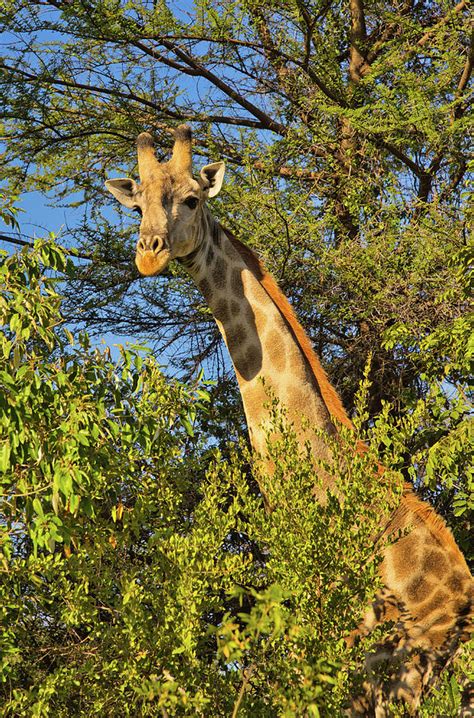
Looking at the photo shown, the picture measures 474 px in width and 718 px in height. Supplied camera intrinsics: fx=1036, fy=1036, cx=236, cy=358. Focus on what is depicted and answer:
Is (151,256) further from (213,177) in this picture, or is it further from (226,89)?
(226,89)

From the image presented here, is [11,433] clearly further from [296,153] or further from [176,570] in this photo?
[296,153]

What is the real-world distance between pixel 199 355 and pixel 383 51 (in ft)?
15.5

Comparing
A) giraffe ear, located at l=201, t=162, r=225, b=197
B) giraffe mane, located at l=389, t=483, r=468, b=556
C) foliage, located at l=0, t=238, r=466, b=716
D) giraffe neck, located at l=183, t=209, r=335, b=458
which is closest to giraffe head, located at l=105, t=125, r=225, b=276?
giraffe ear, located at l=201, t=162, r=225, b=197

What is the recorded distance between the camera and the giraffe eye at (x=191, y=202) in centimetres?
801

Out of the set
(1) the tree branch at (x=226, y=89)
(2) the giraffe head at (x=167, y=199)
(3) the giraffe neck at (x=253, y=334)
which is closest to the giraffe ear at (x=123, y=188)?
(2) the giraffe head at (x=167, y=199)

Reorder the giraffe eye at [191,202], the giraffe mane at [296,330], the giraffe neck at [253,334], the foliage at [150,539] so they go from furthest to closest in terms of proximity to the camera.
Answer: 1. the giraffe eye at [191,202]
2. the giraffe mane at [296,330]
3. the giraffe neck at [253,334]
4. the foliage at [150,539]

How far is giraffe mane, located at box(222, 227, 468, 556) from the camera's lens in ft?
23.7

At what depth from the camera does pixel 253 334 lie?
7953 mm

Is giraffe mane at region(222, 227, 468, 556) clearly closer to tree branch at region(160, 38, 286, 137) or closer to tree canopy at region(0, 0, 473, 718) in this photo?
tree canopy at region(0, 0, 473, 718)

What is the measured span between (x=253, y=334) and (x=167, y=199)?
1219 mm

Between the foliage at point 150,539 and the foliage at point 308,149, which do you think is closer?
the foliage at point 150,539

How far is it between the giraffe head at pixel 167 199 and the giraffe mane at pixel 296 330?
0.49 m

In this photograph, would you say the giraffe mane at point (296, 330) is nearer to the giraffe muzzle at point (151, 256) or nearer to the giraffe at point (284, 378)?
the giraffe at point (284, 378)

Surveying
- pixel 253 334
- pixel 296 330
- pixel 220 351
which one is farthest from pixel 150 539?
pixel 220 351
